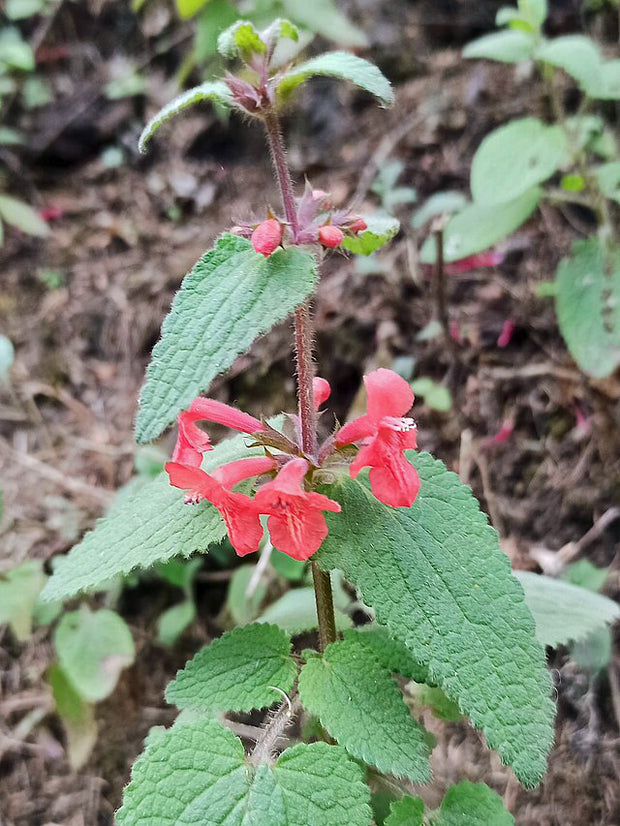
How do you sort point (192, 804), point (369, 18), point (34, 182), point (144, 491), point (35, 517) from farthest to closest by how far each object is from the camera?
point (34, 182), point (369, 18), point (35, 517), point (144, 491), point (192, 804)

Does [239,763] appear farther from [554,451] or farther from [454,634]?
[554,451]

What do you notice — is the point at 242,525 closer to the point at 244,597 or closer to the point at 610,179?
the point at 244,597

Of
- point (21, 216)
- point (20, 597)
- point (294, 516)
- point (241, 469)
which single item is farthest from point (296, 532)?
point (21, 216)

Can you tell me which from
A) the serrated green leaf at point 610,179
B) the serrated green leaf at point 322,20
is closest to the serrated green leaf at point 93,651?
the serrated green leaf at point 610,179

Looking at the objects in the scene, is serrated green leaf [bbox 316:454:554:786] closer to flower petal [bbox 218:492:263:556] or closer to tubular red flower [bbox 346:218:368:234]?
flower petal [bbox 218:492:263:556]

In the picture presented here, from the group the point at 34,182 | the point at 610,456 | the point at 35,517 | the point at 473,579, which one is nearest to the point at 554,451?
the point at 610,456
